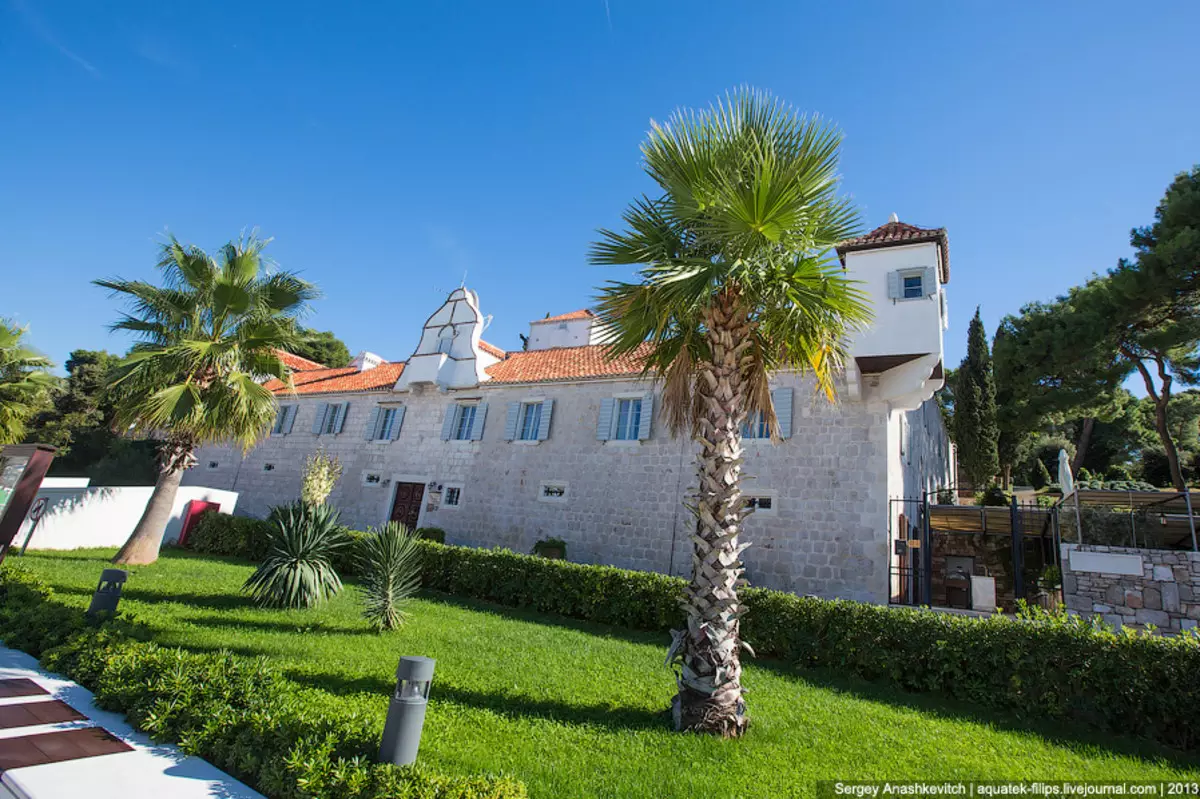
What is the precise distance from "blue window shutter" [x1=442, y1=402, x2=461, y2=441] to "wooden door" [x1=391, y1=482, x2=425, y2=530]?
197 cm

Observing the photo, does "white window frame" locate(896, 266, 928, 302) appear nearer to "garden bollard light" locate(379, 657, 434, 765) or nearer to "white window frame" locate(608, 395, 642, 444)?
"white window frame" locate(608, 395, 642, 444)

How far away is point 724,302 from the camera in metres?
6.58

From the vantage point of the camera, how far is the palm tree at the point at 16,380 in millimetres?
16203

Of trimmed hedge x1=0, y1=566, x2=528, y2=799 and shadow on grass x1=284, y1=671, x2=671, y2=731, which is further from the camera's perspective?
shadow on grass x1=284, y1=671, x2=671, y2=731

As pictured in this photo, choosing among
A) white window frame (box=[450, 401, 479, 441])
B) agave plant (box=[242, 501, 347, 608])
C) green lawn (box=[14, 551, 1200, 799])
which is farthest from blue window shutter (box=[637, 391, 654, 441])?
agave plant (box=[242, 501, 347, 608])

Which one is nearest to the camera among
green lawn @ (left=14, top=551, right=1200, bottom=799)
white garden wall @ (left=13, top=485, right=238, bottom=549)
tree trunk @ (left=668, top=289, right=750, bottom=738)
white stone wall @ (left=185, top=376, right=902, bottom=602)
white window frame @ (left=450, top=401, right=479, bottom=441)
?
green lawn @ (left=14, top=551, right=1200, bottom=799)

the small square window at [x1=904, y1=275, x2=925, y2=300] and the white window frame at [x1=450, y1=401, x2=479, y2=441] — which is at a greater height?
the small square window at [x1=904, y1=275, x2=925, y2=300]

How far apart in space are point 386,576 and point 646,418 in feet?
29.2

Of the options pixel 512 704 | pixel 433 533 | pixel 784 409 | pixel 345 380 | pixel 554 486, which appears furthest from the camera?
pixel 345 380

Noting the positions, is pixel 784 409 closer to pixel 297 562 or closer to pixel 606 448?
pixel 606 448

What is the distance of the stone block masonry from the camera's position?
9938 millimetres

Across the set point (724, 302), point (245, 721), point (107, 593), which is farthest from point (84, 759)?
point (724, 302)

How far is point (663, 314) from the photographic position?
6.56 metres

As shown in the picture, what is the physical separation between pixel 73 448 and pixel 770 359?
118 feet
